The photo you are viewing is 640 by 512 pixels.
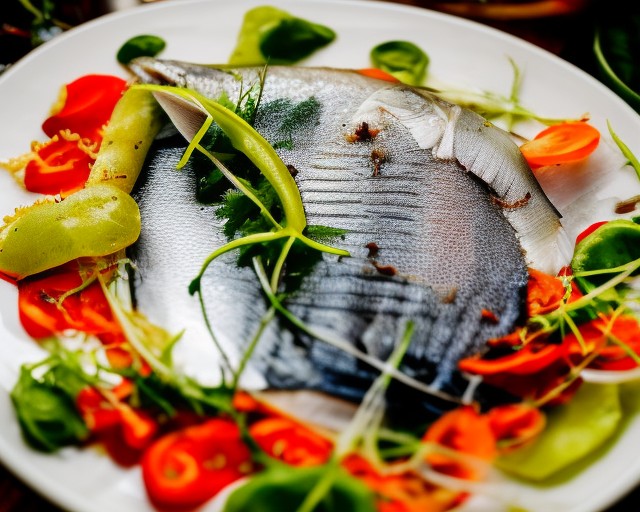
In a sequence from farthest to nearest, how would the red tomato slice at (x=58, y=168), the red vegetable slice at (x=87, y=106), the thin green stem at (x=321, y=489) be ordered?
the red vegetable slice at (x=87, y=106), the red tomato slice at (x=58, y=168), the thin green stem at (x=321, y=489)

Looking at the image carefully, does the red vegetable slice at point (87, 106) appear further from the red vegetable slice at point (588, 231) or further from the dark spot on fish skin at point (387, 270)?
the red vegetable slice at point (588, 231)

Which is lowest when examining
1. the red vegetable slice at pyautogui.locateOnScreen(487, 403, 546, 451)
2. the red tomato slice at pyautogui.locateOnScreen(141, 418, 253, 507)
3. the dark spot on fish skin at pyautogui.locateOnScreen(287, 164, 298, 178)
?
the red vegetable slice at pyautogui.locateOnScreen(487, 403, 546, 451)

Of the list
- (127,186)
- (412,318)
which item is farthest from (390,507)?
(127,186)

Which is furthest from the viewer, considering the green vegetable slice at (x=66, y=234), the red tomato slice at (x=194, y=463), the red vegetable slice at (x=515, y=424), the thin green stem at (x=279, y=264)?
the green vegetable slice at (x=66, y=234)

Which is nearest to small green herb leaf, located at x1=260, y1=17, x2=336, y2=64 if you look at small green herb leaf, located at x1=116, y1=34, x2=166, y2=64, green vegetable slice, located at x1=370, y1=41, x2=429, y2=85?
green vegetable slice, located at x1=370, y1=41, x2=429, y2=85

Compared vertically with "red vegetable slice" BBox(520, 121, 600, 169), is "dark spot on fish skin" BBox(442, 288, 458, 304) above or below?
below

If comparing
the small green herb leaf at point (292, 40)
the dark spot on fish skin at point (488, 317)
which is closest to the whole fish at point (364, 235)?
the dark spot on fish skin at point (488, 317)

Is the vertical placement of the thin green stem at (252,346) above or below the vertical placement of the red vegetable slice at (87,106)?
below

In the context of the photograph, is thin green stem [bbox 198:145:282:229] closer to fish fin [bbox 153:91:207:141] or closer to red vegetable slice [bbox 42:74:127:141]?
fish fin [bbox 153:91:207:141]
